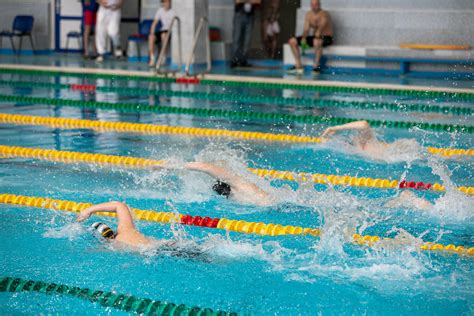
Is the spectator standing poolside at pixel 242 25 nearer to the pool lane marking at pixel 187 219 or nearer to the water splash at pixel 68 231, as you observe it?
the pool lane marking at pixel 187 219

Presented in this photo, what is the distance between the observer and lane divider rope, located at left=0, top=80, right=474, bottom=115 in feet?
30.2

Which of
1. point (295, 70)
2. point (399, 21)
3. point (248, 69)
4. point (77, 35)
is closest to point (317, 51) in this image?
point (295, 70)

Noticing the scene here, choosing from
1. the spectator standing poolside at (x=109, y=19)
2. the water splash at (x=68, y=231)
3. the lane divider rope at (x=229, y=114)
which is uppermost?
the spectator standing poolside at (x=109, y=19)

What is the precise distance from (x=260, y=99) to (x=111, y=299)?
6905 mm

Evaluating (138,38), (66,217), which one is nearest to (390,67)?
(138,38)

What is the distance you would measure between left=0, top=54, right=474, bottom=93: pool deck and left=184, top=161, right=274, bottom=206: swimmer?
6.16 m

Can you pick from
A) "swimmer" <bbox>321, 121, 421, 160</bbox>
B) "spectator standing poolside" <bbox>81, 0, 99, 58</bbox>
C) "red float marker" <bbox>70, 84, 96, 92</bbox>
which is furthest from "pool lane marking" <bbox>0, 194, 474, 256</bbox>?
"spectator standing poolside" <bbox>81, 0, 99, 58</bbox>

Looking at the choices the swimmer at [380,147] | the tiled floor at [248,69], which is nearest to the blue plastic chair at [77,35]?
the tiled floor at [248,69]

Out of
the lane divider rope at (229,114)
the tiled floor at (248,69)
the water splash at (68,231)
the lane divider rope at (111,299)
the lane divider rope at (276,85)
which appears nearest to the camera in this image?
the lane divider rope at (111,299)

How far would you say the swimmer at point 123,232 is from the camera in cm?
400

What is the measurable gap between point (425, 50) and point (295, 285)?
31.9ft

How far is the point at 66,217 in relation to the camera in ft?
15.7

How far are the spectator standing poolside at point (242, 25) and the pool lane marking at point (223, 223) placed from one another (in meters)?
8.80

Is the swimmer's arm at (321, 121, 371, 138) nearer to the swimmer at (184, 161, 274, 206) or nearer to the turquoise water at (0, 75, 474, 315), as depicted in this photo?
the turquoise water at (0, 75, 474, 315)
